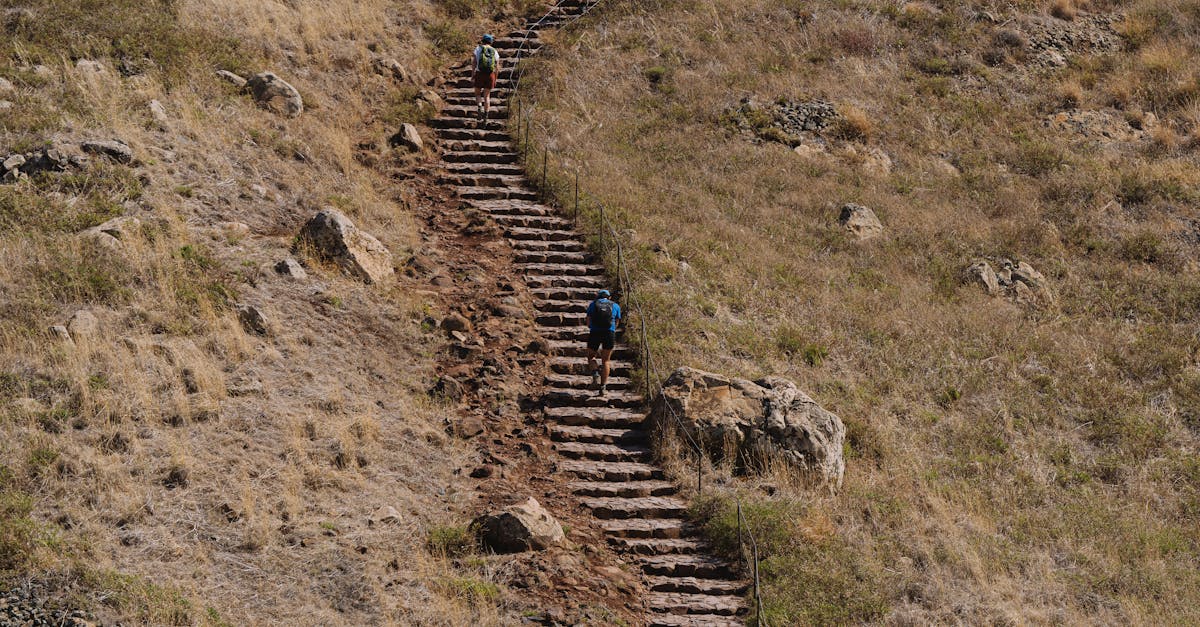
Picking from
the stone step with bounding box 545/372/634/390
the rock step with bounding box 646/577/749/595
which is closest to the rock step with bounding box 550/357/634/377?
the stone step with bounding box 545/372/634/390

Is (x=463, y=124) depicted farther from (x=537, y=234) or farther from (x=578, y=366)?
(x=578, y=366)

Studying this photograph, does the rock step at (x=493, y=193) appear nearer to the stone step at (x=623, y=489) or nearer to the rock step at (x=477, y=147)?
the rock step at (x=477, y=147)

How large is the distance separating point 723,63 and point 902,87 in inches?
208

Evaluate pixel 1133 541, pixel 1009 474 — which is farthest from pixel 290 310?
pixel 1133 541

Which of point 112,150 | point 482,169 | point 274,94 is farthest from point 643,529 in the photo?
point 274,94

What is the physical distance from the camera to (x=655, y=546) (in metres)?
13.1

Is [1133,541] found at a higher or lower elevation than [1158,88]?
lower

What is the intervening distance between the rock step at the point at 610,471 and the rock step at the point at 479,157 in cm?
992

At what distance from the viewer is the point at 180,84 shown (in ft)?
63.0

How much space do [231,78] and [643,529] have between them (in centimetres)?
1321

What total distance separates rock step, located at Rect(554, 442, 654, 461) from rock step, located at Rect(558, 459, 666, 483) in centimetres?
12

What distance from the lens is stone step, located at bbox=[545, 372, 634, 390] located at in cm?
1606

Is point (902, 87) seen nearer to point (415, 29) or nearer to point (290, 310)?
point (415, 29)

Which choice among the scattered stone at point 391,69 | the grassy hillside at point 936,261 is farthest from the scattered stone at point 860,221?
the scattered stone at point 391,69
